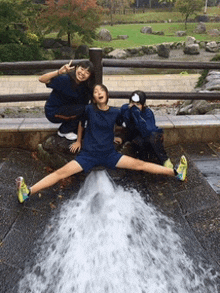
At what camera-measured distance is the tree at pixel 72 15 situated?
2052 cm

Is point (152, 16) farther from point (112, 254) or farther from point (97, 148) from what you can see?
point (112, 254)

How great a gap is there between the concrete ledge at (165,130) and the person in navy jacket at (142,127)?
0.70 m

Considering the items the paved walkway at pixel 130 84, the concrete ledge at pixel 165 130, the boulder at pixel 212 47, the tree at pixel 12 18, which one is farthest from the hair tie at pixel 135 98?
the boulder at pixel 212 47

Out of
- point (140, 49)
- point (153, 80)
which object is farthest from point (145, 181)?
point (140, 49)

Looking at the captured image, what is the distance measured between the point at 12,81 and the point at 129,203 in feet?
42.6

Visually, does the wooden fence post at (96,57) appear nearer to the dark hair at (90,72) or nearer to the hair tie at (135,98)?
the dark hair at (90,72)

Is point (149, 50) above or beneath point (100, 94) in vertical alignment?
beneath

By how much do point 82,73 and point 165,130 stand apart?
1714 mm

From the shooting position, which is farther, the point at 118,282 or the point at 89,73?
the point at 89,73

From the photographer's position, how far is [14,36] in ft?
61.0

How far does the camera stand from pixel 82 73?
340 cm

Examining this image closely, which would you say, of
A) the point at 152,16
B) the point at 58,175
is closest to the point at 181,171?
the point at 58,175

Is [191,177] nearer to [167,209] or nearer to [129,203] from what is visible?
[167,209]

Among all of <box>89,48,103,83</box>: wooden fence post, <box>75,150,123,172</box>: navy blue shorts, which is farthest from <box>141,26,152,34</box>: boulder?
<box>75,150,123,172</box>: navy blue shorts
